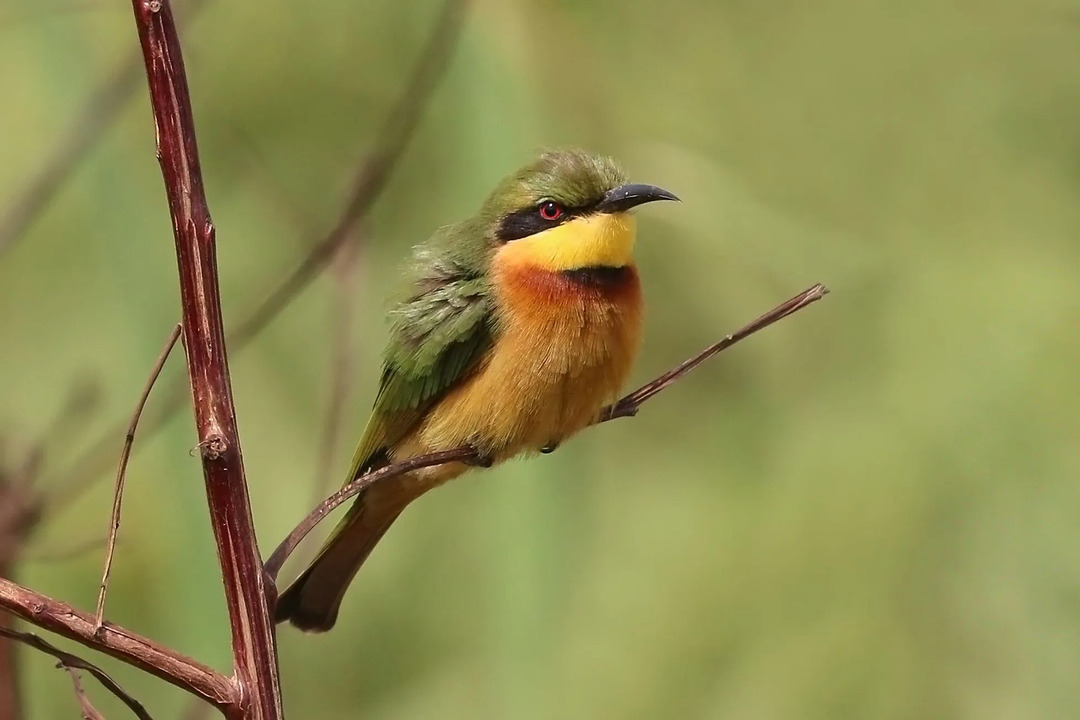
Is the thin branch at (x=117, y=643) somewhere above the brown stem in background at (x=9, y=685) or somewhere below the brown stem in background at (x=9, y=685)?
above

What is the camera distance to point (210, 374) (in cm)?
86

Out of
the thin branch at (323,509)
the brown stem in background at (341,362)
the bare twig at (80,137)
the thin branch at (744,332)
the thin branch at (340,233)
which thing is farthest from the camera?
the bare twig at (80,137)

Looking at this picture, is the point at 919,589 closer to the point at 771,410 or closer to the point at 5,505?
the point at 771,410

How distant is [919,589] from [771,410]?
60cm

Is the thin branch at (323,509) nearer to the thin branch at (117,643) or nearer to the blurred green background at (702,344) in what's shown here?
the thin branch at (117,643)

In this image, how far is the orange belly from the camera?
5.46 ft

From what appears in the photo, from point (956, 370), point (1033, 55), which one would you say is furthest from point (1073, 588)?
point (1033, 55)

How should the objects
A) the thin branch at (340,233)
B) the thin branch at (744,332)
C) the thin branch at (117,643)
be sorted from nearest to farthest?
the thin branch at (117,643) < the thin branch at (744,332) < the thin branch at (340,233)

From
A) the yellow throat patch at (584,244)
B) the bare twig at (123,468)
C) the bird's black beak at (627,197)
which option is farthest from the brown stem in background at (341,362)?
the bare twig at (123,468)

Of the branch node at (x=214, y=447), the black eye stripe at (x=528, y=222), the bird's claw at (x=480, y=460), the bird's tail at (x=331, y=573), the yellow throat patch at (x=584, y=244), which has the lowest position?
the bird's tail at (x=331, y=573)

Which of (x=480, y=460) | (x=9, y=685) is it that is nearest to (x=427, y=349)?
(x=480, y=460)

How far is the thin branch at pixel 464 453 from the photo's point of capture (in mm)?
920

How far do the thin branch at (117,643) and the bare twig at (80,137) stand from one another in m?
1.12

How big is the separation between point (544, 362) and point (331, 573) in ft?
1.64
